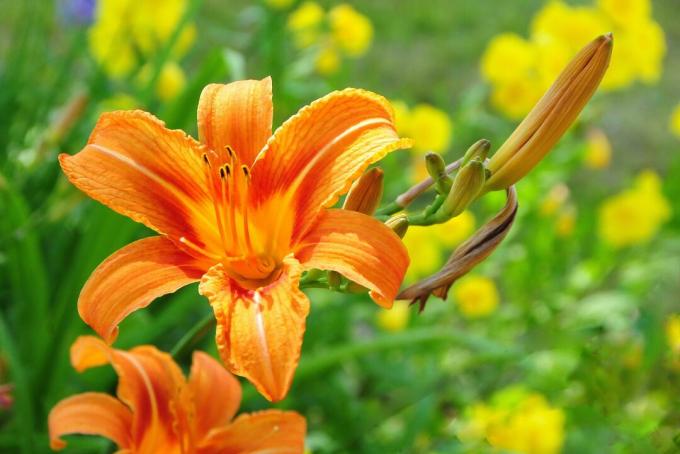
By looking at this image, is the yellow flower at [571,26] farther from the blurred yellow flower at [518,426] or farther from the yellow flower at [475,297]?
the blurred yellow flower at [518,426]

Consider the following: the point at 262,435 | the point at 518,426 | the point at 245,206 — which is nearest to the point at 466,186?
the point at 245,206

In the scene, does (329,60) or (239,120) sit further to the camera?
(329,60)

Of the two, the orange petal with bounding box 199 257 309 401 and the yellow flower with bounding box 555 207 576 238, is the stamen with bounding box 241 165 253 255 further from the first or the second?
the yellow flower with bounding box 555 207 576 238


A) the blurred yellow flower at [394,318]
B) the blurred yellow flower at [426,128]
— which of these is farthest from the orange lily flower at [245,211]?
the blurred yellow flower at [426,128]

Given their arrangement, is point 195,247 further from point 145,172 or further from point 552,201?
point 552,201

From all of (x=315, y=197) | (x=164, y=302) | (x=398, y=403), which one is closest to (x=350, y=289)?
(x=315, y=197)

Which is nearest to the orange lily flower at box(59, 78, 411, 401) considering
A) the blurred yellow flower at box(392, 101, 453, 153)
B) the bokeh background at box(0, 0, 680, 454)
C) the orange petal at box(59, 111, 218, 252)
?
the orange petal at box(59, 111, 218, 252)
